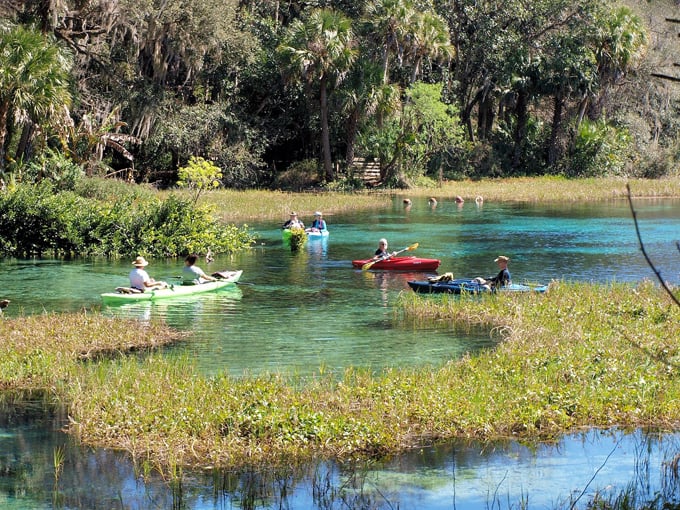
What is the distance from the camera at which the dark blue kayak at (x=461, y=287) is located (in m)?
22.6

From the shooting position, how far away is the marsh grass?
11891 millimetres

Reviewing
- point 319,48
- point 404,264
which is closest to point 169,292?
point 404,264

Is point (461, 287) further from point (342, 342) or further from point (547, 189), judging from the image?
point (547, 189)

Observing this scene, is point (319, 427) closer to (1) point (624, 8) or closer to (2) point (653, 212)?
(2) point (653, 212)

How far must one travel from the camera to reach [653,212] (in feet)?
159

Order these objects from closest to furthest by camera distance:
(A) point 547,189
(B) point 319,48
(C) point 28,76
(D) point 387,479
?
(D) point 387,479, (C) point 28,76, (B) point 319,48, (A) point 547,189

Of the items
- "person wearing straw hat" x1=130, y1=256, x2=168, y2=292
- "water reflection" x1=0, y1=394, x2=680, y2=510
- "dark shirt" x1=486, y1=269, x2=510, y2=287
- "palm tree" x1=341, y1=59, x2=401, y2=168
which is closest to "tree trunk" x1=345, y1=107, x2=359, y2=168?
"palm tree" x1=341, y1=59, x2=401, y2=168

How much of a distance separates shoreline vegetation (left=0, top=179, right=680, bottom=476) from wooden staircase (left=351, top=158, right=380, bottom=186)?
42146 millimetres

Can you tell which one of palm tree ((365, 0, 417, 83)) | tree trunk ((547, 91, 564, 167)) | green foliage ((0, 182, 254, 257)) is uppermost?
palm tree ((365, 0, 417, 83))

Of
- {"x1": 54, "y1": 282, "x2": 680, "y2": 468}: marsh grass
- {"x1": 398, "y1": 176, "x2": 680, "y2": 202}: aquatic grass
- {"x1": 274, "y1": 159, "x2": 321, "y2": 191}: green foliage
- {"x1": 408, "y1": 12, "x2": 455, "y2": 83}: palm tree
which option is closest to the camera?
{"x1": 54, "y1": 282, "x2": 680, "y2": 468}: marsh grass

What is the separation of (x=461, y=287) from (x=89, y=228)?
13357 mm

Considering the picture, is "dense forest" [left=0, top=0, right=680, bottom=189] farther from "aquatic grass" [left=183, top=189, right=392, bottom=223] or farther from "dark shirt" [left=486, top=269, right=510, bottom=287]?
"dark shirt" [left=486, top=269, right=510, bottom=287]

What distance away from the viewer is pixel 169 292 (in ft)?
76.9

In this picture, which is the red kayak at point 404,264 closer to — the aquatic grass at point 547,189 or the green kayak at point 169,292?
the green kayak at point 169,292
